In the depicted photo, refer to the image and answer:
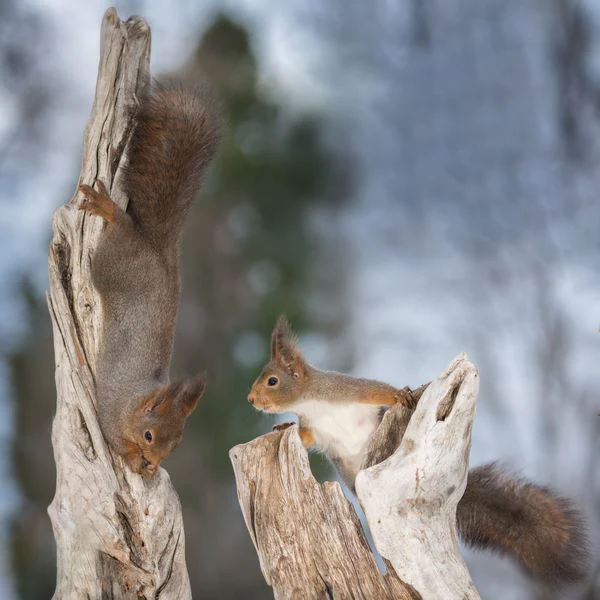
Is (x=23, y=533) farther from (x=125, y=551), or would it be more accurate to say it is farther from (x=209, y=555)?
(x=125, y=551)

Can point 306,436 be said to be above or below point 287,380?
below

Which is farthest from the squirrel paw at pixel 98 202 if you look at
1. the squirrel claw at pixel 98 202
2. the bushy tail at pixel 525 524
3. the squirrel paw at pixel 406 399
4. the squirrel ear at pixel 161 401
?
the bushy tail at pixel 525 524

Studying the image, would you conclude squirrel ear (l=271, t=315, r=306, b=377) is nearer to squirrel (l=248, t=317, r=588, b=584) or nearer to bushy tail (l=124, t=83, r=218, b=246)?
squirrel (l=248, t=317, r=588, b=584)

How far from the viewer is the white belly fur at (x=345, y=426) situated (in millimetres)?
2168

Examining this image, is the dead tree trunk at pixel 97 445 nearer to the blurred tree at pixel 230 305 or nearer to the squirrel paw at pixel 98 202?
the squirrel paw at pixel 98 202

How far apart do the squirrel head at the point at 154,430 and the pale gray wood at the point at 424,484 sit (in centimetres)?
51

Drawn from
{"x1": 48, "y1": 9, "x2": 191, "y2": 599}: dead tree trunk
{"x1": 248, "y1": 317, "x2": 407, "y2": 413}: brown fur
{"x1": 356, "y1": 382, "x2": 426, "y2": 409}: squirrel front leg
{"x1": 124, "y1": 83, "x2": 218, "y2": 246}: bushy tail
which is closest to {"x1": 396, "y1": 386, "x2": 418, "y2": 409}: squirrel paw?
{"x1": 356, "y1": 382, "x2": 426, "y2": 409}: squirrel front leg

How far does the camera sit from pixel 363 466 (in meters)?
2.14

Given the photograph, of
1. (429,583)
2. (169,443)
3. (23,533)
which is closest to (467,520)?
(429,583)

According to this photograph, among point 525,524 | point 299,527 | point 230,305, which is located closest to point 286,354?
point 299,527

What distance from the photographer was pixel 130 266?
7.52ft

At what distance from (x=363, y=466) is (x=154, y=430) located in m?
0.51

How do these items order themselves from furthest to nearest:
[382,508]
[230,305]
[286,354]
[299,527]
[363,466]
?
[230,305] < [286,354] < [363,466] < [299,527] < [382,508]

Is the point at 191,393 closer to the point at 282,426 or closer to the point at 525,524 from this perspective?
the point at 282,426
